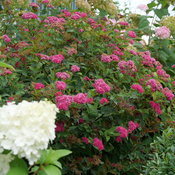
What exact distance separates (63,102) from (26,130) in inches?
32.0

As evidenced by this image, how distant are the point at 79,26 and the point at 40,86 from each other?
109 centimetres

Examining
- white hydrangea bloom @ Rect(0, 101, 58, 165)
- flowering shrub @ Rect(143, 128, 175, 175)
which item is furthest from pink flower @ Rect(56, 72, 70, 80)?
white hydrangea bloom @ Rect(0, 101, 58, 165)

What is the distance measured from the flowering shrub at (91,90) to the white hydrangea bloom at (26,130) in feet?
2.43

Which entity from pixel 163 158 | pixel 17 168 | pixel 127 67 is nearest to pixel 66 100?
pixel 163 158

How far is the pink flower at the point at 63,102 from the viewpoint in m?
2.12

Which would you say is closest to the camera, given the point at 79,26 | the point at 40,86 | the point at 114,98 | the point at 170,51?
the point at 40,86

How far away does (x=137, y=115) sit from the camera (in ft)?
9.22

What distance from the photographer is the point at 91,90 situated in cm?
246

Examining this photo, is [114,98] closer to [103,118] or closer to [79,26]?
[103,118]

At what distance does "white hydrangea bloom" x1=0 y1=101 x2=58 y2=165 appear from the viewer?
1325 millimetres

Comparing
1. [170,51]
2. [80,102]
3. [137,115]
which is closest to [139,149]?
[137,115]

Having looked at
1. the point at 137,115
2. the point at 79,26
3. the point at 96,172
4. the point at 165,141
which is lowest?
the point at 96,172

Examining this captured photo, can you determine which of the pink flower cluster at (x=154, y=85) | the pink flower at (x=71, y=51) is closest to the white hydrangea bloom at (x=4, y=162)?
the pink flower cluster at (x=154, y=85)

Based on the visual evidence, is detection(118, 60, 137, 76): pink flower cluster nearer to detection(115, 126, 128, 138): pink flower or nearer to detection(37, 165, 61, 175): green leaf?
detection(115, 126, 128, 138): pink flower
